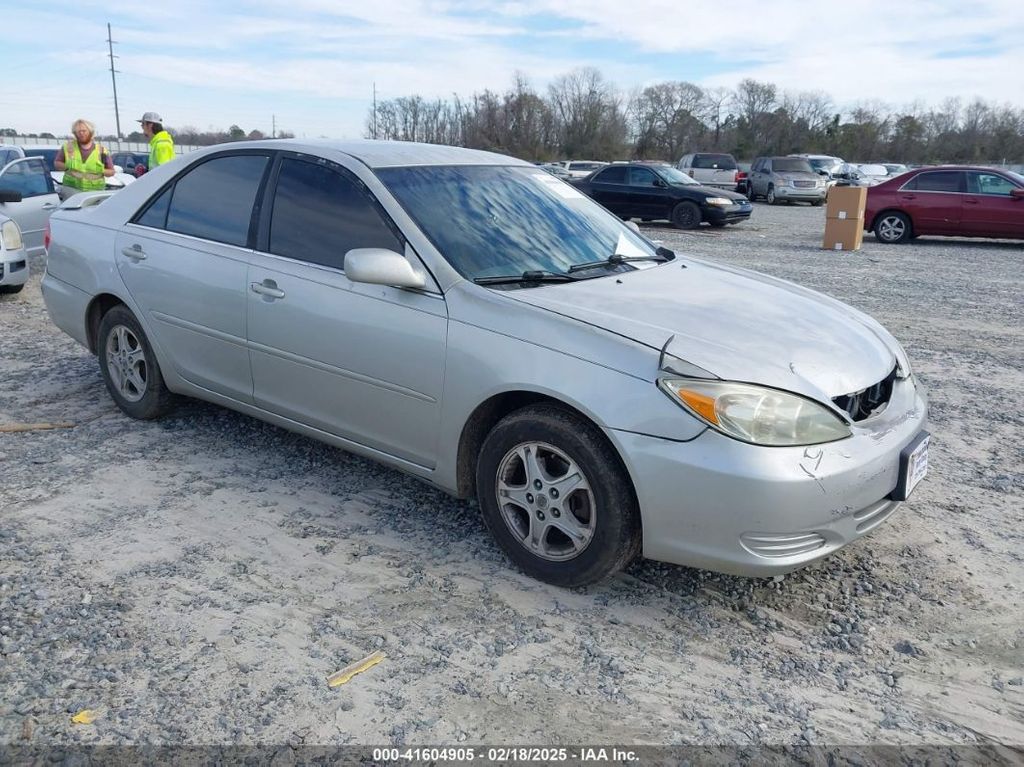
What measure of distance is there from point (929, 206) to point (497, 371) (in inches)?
611

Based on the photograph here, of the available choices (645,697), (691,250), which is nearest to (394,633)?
(645,697)

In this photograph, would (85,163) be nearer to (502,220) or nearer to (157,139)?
(157,139)

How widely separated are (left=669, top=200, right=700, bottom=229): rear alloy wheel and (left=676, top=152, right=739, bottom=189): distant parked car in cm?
1282

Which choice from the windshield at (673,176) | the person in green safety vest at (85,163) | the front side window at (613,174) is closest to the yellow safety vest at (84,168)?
the person in green safety vest at (85,163)

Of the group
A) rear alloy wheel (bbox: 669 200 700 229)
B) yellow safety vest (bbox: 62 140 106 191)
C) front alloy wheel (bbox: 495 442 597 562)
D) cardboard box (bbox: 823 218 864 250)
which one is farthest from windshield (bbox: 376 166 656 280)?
rear alloy wheel (bbox: 669 200 700 229)

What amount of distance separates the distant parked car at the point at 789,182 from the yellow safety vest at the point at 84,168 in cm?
2362

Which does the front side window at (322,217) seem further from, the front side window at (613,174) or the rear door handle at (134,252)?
the front side window at (613,174)

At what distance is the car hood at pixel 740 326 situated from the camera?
3070 millimetres

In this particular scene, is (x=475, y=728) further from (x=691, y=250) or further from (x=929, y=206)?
(x=929, y=206)

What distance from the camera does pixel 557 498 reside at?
126 inches

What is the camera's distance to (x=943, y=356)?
715 centimetres

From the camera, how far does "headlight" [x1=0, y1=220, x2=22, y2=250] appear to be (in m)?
8.59

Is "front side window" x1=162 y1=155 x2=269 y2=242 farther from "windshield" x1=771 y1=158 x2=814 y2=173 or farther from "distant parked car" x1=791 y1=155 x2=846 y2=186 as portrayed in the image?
"distant parked car" x1=791 y1=155 x2=846 y2=186

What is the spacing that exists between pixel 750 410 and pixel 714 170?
30899 millimetres
